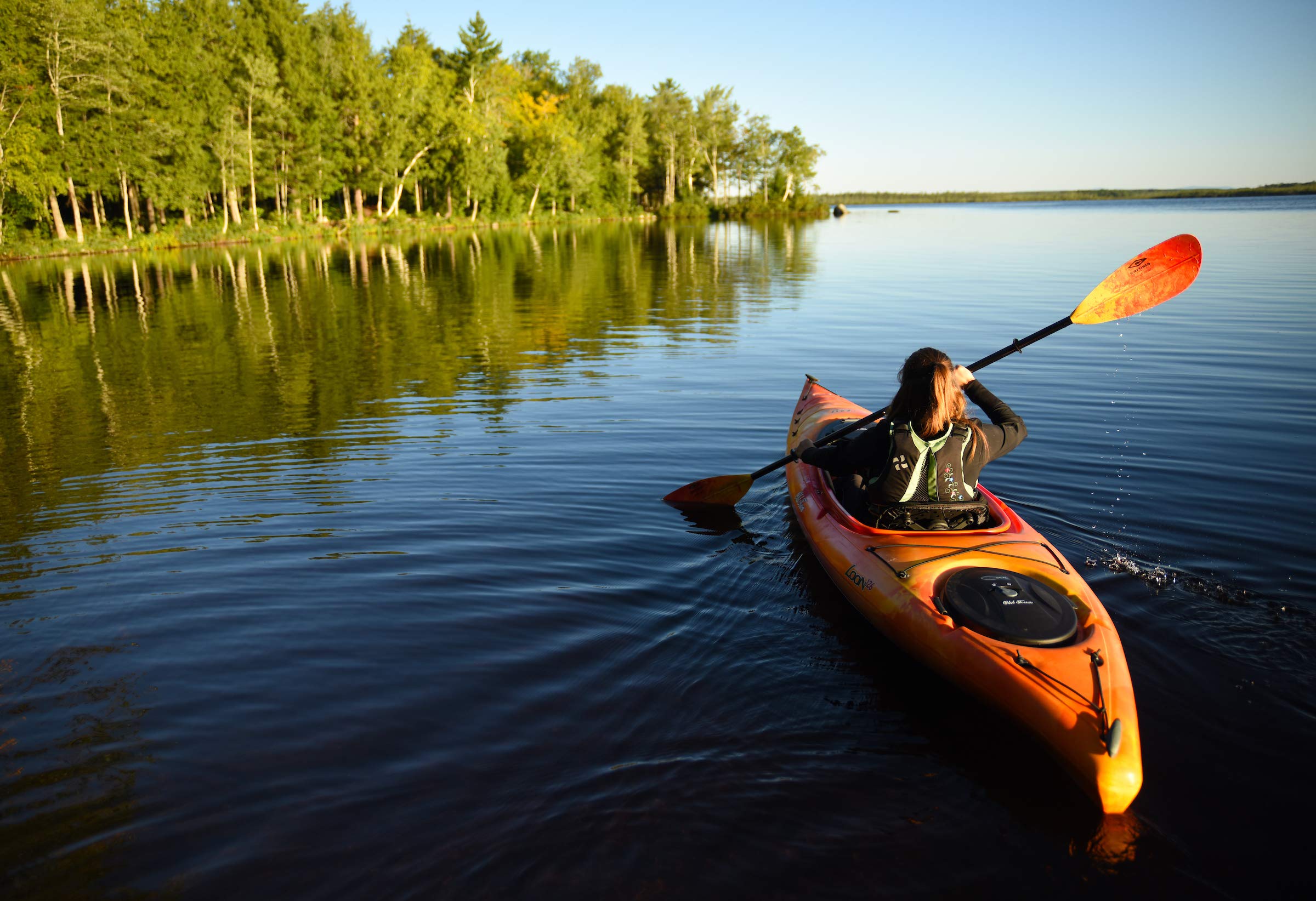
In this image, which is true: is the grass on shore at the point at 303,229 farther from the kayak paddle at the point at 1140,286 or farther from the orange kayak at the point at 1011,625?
the kayak paddle at the point at 1140,286

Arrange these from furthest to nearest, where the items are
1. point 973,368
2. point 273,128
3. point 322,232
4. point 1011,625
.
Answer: point 322,232
point 273,128
point 973,368
point 1011,625

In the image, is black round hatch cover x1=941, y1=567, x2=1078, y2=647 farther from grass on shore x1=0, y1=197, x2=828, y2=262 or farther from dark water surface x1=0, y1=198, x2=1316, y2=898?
grass on shore x1=0, y1=197, x2=828, y2=262

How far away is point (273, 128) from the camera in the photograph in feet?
141

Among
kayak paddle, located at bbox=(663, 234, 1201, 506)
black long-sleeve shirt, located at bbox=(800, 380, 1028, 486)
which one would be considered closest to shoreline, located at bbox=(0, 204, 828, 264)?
black long-sleeve shirt, located at bbox=(800, 380, 1028, 486)

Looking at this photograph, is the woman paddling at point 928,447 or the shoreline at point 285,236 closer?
the woman paddling at point 928,447

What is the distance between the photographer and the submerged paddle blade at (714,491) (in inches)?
267

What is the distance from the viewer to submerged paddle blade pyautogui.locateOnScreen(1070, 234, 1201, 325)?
6195 millimetres

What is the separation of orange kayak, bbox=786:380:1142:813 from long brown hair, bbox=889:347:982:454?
0.66m

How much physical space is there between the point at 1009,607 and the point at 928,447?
3.44ft

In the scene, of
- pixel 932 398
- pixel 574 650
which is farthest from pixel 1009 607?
pixel 574 650

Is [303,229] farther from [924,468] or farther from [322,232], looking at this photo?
[924,468]

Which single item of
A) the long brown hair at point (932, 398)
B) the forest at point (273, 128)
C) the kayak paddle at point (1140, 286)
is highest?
the forest at point (273, 128)

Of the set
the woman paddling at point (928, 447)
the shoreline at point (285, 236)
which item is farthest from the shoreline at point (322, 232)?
the woman paddling at point (928, 447)

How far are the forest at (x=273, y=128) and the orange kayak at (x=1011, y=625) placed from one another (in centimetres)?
3591
